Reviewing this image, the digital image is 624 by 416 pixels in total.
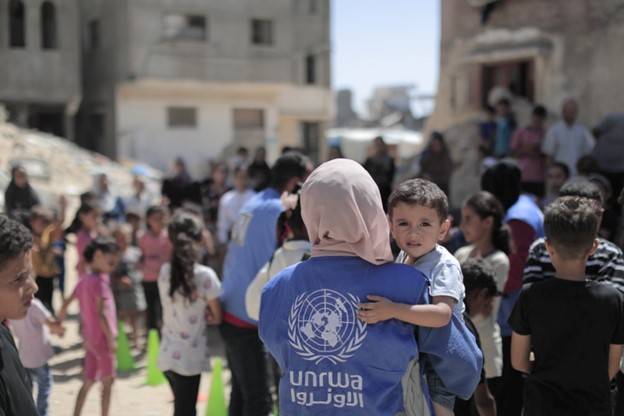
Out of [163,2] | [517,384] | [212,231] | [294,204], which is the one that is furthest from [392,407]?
[163,2]

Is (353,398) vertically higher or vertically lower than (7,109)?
lower

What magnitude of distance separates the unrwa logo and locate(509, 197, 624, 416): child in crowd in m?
1.04

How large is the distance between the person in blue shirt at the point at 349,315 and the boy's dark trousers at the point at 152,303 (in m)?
5.51

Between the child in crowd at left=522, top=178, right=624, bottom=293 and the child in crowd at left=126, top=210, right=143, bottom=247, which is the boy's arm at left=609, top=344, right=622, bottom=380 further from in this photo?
the child in crowd at left=126, top=210, right=143, bottom=247

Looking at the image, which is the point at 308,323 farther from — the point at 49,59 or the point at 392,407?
the point at 49,59

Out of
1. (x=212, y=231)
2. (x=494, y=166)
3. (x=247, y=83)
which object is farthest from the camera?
(x=247, y=83)

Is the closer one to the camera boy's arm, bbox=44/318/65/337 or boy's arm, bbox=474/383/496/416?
boy's arm, bbox=474/383/496/416

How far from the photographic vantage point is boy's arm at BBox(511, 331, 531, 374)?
3008mm

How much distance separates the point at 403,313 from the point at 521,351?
40.4 inches

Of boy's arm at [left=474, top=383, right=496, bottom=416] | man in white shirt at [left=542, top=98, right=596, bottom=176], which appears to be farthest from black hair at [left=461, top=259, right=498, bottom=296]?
man in white shirt at [left=542, top=98, right=596, bottom=176]

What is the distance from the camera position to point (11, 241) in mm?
2650

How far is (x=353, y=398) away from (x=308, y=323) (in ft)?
0.92

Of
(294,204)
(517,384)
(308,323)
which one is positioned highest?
(294,204)

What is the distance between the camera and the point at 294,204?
3.81 metres
